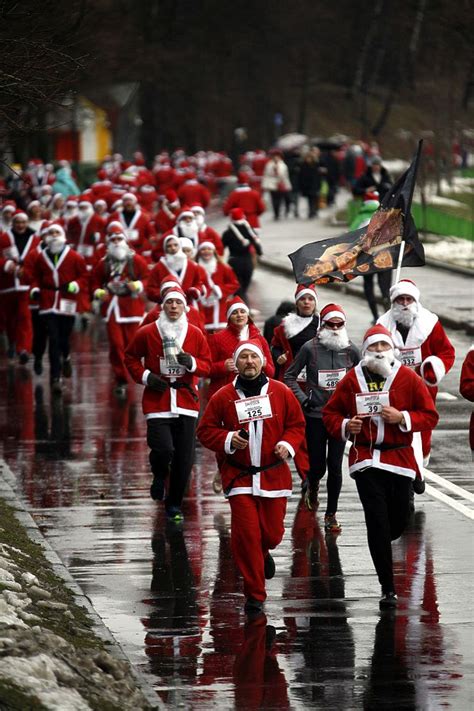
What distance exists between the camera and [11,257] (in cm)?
2445

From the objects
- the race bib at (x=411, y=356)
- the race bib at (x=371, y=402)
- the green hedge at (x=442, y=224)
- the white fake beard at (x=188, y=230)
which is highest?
the white fake beard at (x=188, y=230)

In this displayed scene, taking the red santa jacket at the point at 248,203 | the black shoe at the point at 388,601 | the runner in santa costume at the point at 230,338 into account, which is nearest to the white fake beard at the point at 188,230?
the red santa jacket at the point at 248,203

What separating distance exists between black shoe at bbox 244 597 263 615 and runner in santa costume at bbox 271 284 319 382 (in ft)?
12.1

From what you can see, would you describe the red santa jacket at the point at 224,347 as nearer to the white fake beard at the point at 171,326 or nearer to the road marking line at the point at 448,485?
the white fake beard at the point at 171,326

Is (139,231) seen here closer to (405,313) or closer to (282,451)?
(405,313)

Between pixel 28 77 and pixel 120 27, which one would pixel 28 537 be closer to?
pixel 28 77

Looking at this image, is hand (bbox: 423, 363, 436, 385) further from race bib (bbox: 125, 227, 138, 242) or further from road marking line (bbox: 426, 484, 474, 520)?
race bib (bbox: 125, 227, 138, 242)

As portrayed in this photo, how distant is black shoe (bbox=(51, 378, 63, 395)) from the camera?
2141 cm

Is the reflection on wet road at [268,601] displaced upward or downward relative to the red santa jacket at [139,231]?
downward

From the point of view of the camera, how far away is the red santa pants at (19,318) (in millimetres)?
24234

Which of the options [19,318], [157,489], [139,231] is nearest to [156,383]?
[157,489]

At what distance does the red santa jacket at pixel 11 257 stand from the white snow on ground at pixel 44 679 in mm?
15651

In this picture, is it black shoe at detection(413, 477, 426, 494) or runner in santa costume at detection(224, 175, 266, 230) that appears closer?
black shoe at detection(413, 477, 426, 494)

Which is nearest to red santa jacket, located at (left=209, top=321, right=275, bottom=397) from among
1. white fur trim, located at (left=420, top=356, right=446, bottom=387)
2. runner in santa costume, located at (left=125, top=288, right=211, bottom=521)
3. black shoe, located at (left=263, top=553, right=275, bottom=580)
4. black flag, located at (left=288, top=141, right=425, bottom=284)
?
runner in santa costume, located at (left=125, top=288, right=211, bottom=521)
